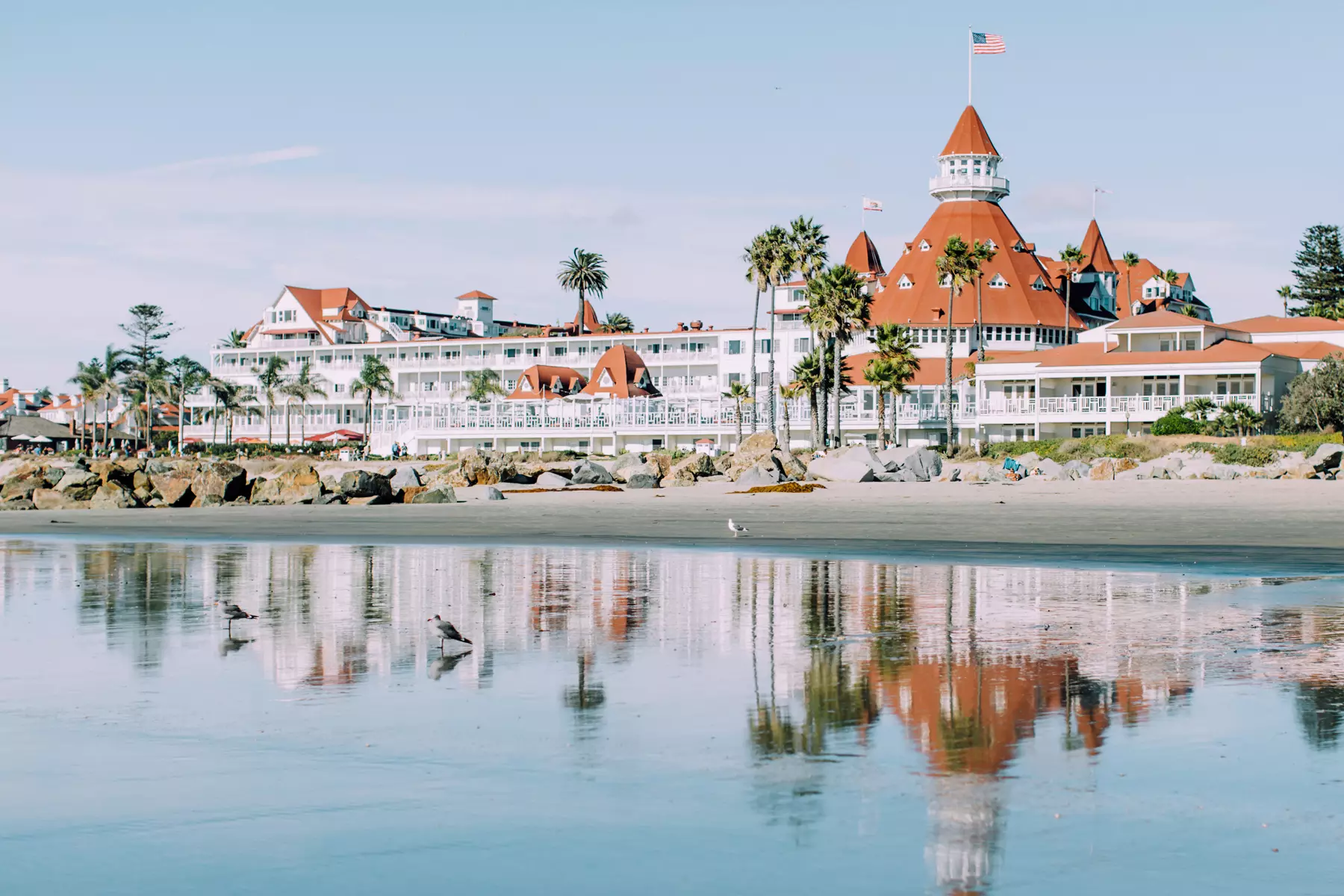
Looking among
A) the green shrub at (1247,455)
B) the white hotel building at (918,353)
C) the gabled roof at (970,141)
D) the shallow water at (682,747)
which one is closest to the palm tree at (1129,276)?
the white hotel building at (918,353)

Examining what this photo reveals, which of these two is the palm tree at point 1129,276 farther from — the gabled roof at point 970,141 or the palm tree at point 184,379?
the palm tree at point 184,379

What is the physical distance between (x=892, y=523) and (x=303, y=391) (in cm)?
10395

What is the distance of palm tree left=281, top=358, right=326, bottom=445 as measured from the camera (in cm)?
12738

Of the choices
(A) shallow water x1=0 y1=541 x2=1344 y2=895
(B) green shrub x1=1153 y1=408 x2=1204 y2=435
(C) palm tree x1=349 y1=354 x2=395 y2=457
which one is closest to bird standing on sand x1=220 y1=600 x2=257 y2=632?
(A) shallow water x1=0 y1=541 x2=1344 y2=895

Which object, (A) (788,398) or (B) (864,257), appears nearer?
(A) (788,398)

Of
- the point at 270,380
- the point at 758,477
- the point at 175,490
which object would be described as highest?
the point at 270,380

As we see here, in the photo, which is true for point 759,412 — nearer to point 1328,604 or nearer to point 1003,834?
point 1328,604

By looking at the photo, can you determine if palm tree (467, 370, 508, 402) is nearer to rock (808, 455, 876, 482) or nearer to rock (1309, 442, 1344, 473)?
rock (808, 455, 876, 482)

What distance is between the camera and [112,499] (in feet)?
142

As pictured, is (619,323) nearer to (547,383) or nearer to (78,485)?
(547,383)

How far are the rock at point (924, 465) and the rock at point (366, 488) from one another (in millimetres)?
20078

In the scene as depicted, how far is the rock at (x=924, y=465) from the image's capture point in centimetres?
5291

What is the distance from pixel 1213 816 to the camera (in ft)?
21.4

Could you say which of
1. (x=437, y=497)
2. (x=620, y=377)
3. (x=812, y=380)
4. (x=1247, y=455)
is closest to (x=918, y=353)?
(x=812, y=380)
